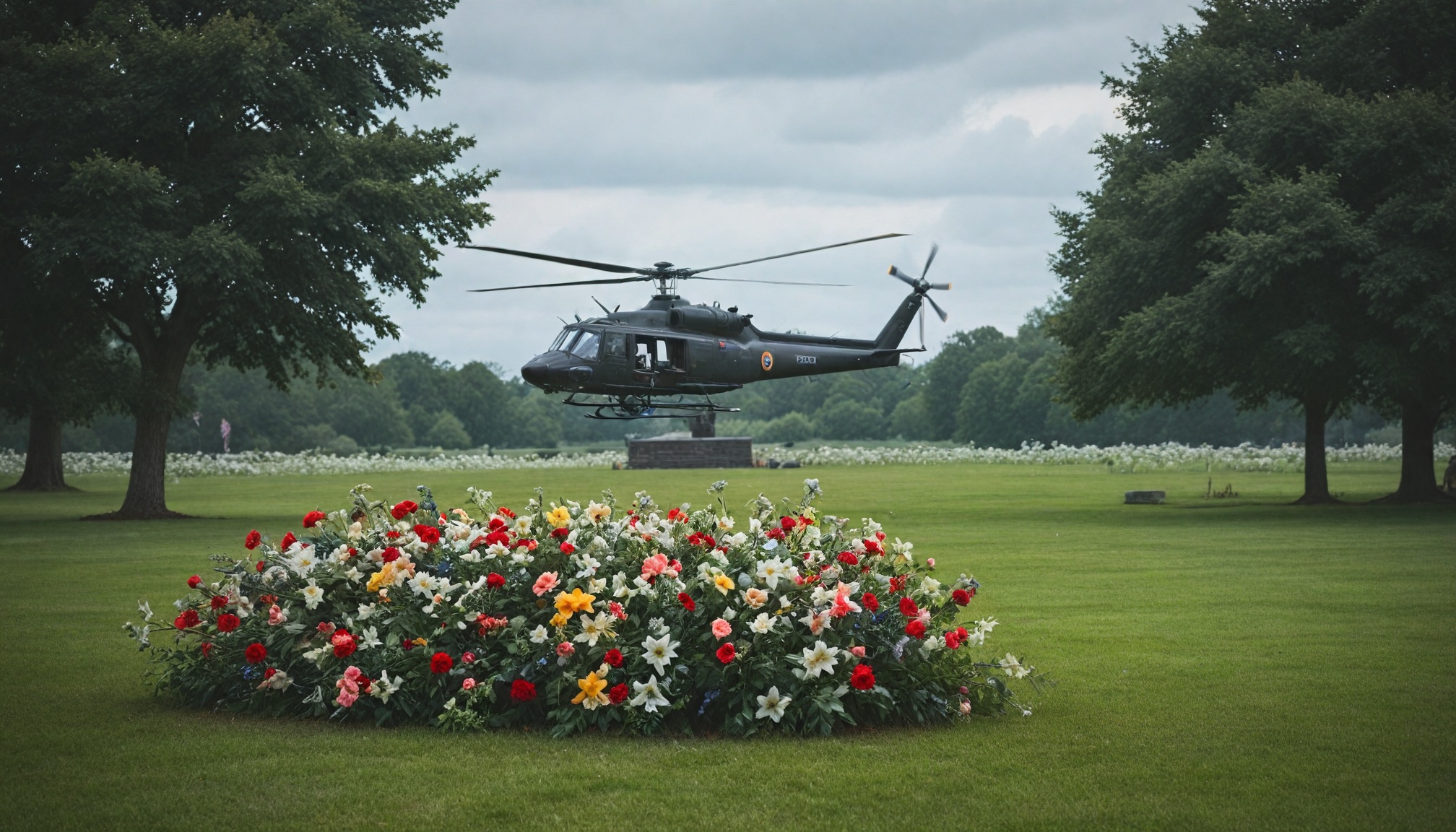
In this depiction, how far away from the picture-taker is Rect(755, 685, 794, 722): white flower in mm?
7621

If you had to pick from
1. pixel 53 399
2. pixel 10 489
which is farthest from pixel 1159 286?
pixel 10 489

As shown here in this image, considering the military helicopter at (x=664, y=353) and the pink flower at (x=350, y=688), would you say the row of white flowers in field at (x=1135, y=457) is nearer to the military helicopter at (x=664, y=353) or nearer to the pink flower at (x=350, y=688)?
the military helicopter at (x=664, y=353)

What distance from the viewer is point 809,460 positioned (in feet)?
194

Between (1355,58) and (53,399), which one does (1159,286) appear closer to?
(1355,58)

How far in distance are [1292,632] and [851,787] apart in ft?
21.6

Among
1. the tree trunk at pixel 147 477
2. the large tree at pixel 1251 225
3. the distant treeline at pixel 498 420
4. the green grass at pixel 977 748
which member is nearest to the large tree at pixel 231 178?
the tree trunk at pixel 147 477

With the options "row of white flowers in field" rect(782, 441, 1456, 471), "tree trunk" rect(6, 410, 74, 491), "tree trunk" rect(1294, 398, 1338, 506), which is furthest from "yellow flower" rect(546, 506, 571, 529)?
"row of white flowers in field" rect(782, 441, 1456, 471)

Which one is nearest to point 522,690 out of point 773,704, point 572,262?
point 773,704

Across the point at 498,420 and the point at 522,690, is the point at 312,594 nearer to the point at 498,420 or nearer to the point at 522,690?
the point at 522,690

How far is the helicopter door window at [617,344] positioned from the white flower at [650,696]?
53.4 ft

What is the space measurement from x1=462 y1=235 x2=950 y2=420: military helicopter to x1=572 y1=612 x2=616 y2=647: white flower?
14.4m

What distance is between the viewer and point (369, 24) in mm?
30156

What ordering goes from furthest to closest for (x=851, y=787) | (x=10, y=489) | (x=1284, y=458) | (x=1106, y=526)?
(x=1284, y=458)
(x=10, y=489)
(x=1106, y=526)
(x=851, y=787)

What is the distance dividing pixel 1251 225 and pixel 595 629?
22573 mm
